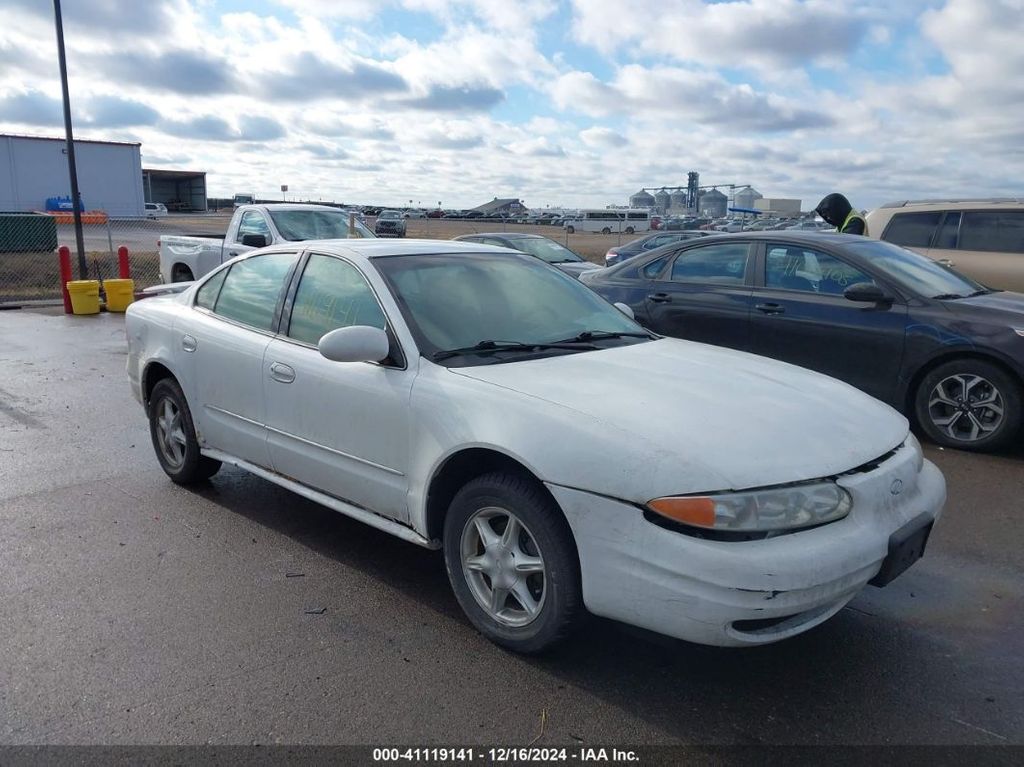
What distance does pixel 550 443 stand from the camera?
306cm

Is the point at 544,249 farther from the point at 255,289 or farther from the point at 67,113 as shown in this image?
the point at 255,289

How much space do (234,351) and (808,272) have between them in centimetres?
467

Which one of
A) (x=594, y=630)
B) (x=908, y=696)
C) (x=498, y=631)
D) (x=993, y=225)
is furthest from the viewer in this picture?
(x=993, y=225)

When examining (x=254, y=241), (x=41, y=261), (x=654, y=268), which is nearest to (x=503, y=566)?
(x=654, y=268)

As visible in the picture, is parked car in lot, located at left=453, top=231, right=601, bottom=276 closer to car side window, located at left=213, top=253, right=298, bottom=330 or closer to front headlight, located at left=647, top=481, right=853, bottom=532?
car side window, located at left=213, top=253, right=298, bottom=330

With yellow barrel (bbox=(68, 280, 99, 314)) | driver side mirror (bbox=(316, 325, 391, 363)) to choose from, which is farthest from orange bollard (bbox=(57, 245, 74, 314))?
driver side mirror (bbox=(316, 325, 391, 363))

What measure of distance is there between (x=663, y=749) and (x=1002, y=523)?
10.1ft

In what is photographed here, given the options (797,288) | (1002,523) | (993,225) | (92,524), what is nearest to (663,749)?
(1002,523)

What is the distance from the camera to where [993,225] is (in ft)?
30.9

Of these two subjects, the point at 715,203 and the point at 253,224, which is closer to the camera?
the point at 253,224

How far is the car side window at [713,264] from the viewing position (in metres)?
7.47

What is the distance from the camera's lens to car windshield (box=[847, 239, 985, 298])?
6.62 meters

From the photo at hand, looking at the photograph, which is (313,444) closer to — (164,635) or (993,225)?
(164,635)

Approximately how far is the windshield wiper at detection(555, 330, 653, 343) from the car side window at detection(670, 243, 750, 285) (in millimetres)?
3290
